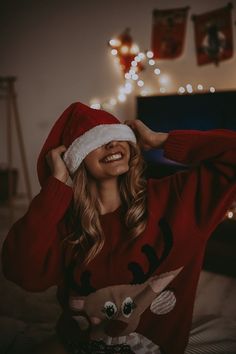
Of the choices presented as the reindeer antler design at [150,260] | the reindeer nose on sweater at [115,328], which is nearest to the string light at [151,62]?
the reindeer antler design at [150,260]

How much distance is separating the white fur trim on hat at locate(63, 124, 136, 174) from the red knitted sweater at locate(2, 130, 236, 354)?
0.08 metres

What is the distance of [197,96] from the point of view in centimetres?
240

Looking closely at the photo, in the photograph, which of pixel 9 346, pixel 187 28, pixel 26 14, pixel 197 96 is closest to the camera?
pixel 9 346

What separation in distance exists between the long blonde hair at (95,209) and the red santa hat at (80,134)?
67mm

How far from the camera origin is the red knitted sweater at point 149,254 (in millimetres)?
880

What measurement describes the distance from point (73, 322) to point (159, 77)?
2.29 metres

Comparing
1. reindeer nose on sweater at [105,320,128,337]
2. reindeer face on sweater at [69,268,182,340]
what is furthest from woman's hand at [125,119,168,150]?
reindeer nose on sweater at [105,320,128,337]

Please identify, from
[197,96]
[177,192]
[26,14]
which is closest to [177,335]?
[177,192]

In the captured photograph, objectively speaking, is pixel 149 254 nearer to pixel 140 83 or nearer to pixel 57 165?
pixel 57 165

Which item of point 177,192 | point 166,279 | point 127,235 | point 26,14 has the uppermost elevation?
point 26,14

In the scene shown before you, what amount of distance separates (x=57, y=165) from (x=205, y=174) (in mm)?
393

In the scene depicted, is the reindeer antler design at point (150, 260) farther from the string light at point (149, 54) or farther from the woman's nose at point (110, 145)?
the string light at point (149, 54)

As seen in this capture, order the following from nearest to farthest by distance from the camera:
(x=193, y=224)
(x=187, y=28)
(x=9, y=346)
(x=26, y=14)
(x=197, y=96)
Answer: (x=193, y=224) < (x=9, y=346) < (x=197, y=96) < (x=187, y=28) < (x=26, y=14)

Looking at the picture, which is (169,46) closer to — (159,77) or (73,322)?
(159,77)
